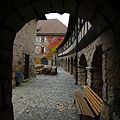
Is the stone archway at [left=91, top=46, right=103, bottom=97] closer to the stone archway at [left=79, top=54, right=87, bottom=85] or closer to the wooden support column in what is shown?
the stone archway at [left=79, top=54, right=87, bottom=85]

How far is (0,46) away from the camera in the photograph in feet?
9.97

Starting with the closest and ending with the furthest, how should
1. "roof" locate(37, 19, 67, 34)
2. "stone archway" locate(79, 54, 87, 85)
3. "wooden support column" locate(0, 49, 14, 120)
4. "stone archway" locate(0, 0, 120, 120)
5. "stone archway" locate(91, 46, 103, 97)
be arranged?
"stone archway" locate(0, 0, 120, 120)
"wooden support column" locate(0, 49, 14, 120)
"stone archway" locate(91, 46, 103, 97)
"stone archway" locate(79, 54, 87, 85)
"roof" locate(37, 19, 67, 34)

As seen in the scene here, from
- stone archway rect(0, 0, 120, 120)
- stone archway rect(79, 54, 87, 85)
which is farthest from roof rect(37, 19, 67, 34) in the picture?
stone archway rect(0, 0, 120, 120)

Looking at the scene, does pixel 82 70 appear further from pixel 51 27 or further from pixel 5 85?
pixel 51 27

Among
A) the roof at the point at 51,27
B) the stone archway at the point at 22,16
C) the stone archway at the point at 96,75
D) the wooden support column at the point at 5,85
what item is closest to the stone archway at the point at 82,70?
the stone archway at the point at 96,75

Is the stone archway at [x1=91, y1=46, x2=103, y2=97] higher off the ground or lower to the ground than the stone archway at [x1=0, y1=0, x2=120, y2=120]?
lower

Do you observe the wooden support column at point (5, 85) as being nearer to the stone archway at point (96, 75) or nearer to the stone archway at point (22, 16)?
the stone archway at point (22, 16)

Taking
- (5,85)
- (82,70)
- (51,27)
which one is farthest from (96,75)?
(51,27)

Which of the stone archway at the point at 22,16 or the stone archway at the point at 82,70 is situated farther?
the stone archway at the point at 82,70

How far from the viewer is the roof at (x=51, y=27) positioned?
42.1 metres

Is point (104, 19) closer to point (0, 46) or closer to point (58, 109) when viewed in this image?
point (0, 46)

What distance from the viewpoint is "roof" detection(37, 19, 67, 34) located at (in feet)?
138

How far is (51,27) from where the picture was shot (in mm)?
43969

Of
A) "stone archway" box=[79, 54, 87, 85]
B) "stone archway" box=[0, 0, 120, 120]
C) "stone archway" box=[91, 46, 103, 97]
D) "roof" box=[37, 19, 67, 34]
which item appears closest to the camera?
"stone archway" box=[0, 0, 120, 120]
